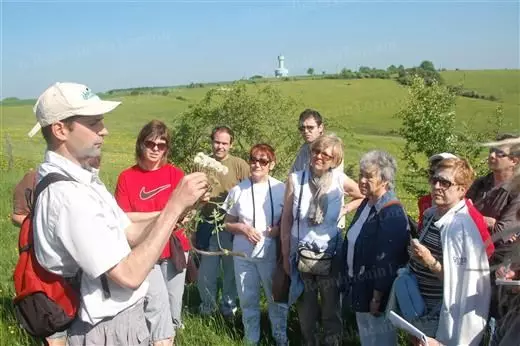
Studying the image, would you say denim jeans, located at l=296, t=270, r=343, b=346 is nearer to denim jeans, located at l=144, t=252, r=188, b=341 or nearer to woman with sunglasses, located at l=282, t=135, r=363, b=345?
woman with sunglasses, located at l=282, t=135, r=363, b=345

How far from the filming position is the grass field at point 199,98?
15.3 feet

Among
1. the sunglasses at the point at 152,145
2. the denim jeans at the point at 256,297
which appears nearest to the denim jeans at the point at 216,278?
the denim jeans at the point at 256,297

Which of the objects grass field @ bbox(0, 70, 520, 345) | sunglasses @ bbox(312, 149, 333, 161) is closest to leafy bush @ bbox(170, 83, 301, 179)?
grass field @ bbox(0, 70, 520, 345)

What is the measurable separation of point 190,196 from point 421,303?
1.91 metres

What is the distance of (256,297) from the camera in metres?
4.58

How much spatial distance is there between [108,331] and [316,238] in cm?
211

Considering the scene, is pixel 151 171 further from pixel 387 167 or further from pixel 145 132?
pixel 387 167

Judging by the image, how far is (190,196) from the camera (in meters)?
2.08

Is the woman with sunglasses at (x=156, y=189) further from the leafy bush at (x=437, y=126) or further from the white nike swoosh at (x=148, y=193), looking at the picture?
the leafy bush at (x=437, y=126)

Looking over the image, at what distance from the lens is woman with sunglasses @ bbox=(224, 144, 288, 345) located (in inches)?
177

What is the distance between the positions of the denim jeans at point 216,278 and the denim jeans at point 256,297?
75 centimetres

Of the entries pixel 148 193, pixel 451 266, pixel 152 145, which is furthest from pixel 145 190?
pixel 451 266

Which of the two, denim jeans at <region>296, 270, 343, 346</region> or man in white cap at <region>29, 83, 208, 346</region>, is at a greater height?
man in white cap at <region>29, 83, 208, 346</region>

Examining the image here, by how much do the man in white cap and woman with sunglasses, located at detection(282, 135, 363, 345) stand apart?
1.90 m
